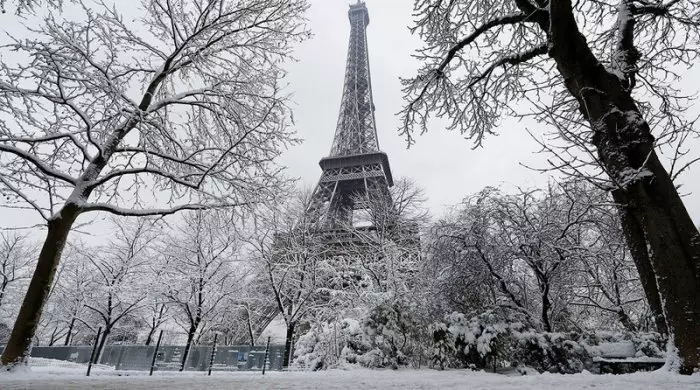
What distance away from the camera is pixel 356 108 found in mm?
42750

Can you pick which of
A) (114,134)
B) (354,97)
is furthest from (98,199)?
(354,97)

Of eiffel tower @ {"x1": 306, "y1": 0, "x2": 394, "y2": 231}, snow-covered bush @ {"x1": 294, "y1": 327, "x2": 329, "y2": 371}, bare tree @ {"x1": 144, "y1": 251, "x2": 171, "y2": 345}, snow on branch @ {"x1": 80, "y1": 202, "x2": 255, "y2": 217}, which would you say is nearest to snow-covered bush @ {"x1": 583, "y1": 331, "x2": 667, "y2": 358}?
snow-covered bush @ {"x1": 294, "y1": 327, "x2": 329, "y2": 371}

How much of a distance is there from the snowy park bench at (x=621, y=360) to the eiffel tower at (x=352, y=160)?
15.7 meters

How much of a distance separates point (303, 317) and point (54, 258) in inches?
546

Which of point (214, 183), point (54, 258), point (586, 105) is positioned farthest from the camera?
point (214, 183)

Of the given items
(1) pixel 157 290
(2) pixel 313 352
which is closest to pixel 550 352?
(2) pixel 313 352

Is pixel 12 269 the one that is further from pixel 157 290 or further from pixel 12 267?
pixel 157 290

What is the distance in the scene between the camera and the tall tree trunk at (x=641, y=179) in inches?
150

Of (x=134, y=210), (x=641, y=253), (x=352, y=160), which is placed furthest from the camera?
(x=352, y=160)

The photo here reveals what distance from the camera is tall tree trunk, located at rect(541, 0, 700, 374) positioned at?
150 inches

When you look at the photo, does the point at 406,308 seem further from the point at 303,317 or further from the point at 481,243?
the point at 303,317

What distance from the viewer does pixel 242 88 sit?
975cm

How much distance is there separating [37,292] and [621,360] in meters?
10.6

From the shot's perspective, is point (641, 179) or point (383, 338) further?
point (383, 338)
